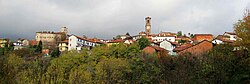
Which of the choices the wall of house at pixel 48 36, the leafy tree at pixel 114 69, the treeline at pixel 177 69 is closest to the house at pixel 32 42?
the wall of house at pixel 48 36

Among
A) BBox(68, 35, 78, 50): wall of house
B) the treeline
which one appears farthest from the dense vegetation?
BBox(68, 35, 78, 50): wall of house

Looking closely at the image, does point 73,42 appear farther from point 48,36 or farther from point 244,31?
point 244,31

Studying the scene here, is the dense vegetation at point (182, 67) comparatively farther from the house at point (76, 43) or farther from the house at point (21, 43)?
the house at point (21, 43)

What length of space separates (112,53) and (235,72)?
20152 millimetres

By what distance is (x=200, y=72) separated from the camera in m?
33.8

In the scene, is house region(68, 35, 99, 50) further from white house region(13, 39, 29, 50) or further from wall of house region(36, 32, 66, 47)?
white house region(13, 39, 29, 50)

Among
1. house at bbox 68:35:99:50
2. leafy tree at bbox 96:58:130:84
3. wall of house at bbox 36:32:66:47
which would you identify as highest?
wall of house at bbox 36:32:66:47

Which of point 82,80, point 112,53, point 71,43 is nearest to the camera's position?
point 82,80

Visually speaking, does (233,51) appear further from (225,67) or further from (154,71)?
(154,71)

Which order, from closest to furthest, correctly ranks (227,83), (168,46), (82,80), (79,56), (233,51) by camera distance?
(82,80) < (227,83) < (233,51) < (79,56) < (168,46)

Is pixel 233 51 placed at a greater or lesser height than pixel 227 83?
greater

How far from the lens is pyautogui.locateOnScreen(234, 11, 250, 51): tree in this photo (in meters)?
29.5

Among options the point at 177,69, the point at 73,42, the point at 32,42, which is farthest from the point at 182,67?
the point at 32,42

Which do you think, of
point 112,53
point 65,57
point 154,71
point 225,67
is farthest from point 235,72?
point 65,57
